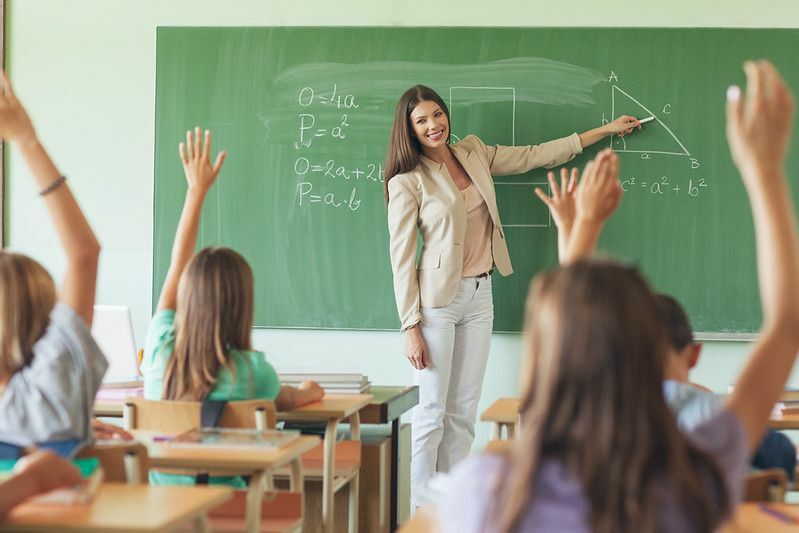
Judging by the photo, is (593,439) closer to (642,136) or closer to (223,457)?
(223,457)

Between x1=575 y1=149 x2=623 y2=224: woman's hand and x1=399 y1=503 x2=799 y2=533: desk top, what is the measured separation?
27.2 inches

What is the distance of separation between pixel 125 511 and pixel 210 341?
114cm

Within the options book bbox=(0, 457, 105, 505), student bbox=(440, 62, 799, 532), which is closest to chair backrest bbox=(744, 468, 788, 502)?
student bbox=(440, 62, 799, 532)

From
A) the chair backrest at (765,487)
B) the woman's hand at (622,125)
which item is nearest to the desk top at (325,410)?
the chair backrest at (765,487)

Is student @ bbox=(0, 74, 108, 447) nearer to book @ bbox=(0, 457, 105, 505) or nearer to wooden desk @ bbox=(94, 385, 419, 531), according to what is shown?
book @ bbox=(0, 457, 105, 505)

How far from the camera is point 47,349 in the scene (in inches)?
85.4

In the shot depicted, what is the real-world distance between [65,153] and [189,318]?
9.89 ft

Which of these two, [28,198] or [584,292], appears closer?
[584,292]

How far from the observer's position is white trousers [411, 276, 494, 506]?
190 inches

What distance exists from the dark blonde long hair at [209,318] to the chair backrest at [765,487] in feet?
4.59

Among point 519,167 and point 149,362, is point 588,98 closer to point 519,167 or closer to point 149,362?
point 519,167

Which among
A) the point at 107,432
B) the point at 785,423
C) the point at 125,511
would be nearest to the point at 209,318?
the point at 107,432

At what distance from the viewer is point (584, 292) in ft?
4.41

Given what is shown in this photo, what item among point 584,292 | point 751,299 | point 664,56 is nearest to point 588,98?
point 664,56
